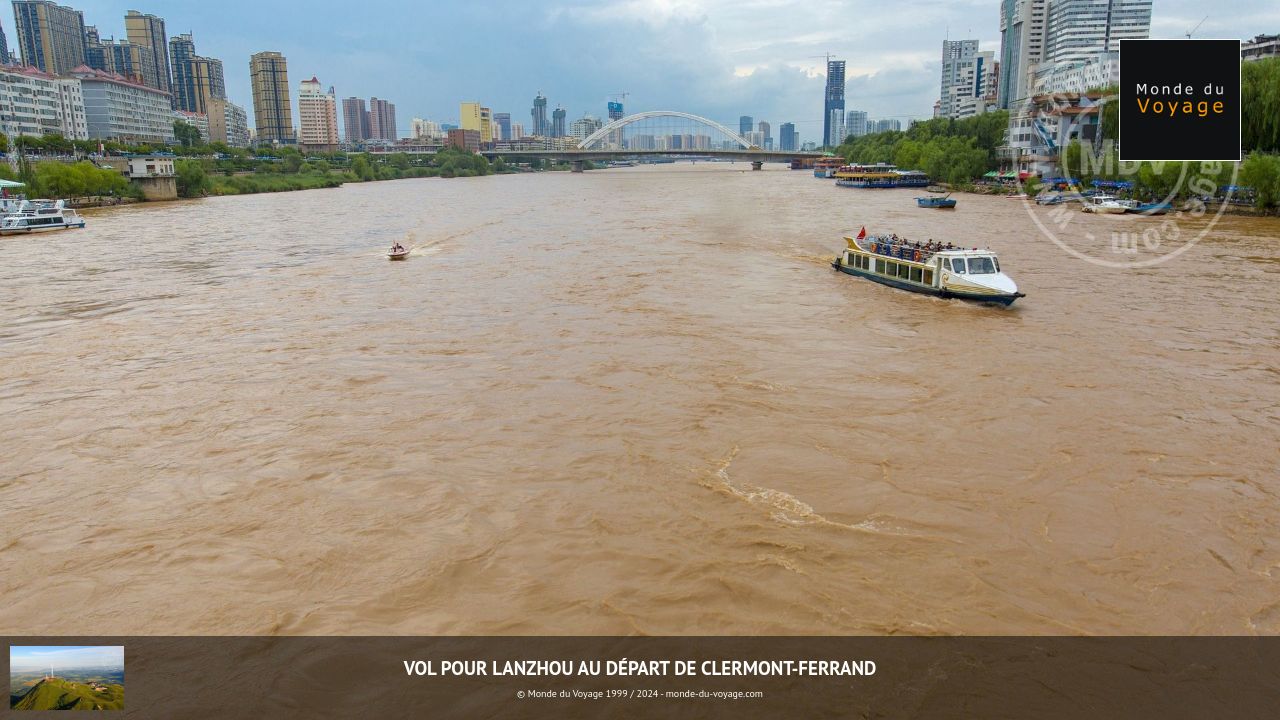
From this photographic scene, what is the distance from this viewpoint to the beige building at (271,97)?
602 ft

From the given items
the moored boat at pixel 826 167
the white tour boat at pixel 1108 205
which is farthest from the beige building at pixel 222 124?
the white tour boat at pixel 1108 205

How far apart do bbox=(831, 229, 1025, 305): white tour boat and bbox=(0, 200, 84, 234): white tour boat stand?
37.9 meters

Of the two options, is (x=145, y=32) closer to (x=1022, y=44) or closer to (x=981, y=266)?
(x=1022, y=44)

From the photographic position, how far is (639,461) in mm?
9602

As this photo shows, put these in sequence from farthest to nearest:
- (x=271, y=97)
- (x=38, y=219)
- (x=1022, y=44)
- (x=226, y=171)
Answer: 1. (x=271, y=97)
2. (x=1022, y=44)
3. (x=226, y=171)
4. (x=38, y=219)

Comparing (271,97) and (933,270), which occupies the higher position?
(271,97)

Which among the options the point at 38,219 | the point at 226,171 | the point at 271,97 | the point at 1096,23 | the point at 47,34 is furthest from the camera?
the point at 271,97

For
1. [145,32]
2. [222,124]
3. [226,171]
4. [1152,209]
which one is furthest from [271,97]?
[1152,209]

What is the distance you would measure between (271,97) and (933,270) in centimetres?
19787

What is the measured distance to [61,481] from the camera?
9.20 meters

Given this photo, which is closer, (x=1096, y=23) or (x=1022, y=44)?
(x=1096, y=23)

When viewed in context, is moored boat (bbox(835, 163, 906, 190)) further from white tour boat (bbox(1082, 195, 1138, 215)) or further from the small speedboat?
white tour boat (bbox(1082, 195, 1138, 215))
